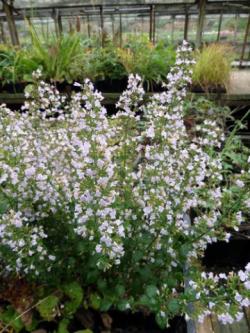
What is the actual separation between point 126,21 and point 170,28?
649 mm

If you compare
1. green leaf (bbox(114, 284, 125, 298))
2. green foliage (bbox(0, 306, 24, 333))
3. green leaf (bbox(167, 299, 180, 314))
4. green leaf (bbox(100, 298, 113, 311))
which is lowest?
green foliage (bbox(0, 306, 24, 333))

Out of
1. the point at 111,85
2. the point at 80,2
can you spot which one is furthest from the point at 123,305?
the point at 80,2

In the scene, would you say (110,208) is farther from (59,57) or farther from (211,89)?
(59,57)

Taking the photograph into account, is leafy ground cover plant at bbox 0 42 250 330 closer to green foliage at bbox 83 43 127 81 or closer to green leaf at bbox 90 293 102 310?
green leaf at bbox 90 293 102 310

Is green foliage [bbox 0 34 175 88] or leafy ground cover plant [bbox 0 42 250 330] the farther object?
green foliage [bbox 0 34 175 88]

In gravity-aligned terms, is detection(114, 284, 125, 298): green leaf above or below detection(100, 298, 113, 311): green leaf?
above

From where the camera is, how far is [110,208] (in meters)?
1.44

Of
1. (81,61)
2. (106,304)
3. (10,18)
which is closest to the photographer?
(106,304)

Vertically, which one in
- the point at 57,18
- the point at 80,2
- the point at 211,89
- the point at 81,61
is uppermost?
the point at 80,2

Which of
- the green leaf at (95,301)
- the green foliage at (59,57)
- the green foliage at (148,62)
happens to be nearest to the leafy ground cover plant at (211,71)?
the green foliage at (148,62)

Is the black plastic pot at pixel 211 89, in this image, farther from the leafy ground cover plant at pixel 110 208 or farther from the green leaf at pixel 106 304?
the green leaf at pixel 106 304

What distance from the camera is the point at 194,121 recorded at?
3.36 m

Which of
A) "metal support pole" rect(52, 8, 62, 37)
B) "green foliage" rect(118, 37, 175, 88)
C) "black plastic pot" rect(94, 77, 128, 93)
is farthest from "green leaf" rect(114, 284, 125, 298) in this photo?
"metal support pole" rect(52, 8, 62, 37)

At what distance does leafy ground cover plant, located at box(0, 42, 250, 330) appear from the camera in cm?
145
